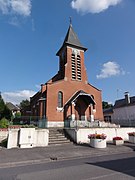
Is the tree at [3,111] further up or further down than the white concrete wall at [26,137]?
further up

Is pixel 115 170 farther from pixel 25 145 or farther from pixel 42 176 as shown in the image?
pixel 25 145

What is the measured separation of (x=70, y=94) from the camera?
23938 mm

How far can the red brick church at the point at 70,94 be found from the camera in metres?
22.1

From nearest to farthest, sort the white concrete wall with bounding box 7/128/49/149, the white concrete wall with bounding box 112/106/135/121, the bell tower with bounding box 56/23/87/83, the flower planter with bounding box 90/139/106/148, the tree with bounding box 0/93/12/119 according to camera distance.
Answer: the white concrete wall with bounding box 7/128/49/149, the flower planter with bounding box 90/139/106/148, the tree with bounding box 0/93/12/119, the bell tower with bounding box 56/23/87/83, the white concrete wall with bounding box 112/106/135/121

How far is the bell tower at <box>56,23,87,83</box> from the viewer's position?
25203mm

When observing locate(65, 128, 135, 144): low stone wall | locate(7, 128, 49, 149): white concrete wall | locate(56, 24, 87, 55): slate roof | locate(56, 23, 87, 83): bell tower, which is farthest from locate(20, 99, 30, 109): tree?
locate(7, 128, 49, 149): white concrete wall

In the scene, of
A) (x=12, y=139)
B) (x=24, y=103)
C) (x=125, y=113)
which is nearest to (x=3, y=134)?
(x=12, y=139)

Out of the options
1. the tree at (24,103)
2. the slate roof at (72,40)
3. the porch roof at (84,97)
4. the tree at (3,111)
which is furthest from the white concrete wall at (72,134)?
the tree at (24,103)

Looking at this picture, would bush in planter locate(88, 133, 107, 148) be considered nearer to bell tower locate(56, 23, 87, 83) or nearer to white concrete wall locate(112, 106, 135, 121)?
bell tower locate(56, 23, 87, 83)

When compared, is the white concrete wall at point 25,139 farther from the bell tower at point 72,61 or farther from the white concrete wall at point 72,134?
the bell tower at point 72,61

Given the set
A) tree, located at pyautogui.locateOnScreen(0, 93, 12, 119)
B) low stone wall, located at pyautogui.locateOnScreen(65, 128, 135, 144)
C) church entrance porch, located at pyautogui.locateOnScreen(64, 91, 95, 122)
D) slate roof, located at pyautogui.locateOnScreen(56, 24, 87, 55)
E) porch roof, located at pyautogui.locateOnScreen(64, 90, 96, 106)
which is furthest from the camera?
slate roof, located at pyautogui.locateOnScreen(56, 24, 87, 55)

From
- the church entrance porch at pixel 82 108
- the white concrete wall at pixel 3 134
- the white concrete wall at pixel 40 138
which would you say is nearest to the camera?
the white concrete wall at pixel 40 138

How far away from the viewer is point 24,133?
12500 mm

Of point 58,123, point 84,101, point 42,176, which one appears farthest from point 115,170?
point 84,101
